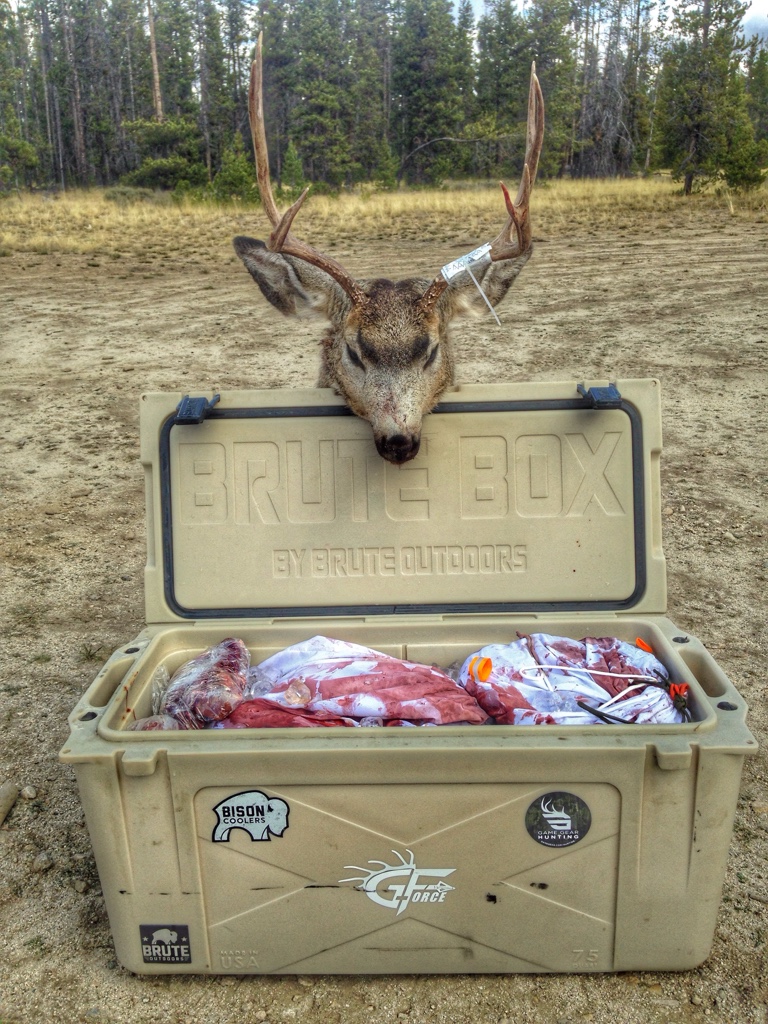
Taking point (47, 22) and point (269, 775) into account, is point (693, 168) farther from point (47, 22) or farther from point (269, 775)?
point (47, 22)

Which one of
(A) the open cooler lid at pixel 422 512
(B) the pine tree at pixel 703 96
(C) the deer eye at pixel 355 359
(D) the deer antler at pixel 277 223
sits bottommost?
(A) the open cooler lid at pixel 422 512

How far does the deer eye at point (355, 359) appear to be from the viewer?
12.3 feet

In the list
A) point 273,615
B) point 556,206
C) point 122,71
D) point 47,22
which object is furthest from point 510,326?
point 47,22

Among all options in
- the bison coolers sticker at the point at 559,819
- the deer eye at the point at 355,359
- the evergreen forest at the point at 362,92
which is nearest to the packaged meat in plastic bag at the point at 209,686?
the bison coolers sticker at the point at 559,819

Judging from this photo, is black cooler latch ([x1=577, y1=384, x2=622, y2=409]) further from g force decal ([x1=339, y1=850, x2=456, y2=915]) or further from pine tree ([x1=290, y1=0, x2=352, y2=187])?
pine tree ([x1=290, y1=0, x2=352, y2=187])

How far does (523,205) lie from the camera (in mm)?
3859

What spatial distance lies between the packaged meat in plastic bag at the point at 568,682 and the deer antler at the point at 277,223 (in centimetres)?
162

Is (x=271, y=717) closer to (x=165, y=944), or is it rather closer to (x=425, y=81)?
(x=165, y=944)

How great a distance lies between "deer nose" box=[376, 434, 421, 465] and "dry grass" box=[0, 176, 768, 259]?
1593cm

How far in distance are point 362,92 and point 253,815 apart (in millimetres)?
53127

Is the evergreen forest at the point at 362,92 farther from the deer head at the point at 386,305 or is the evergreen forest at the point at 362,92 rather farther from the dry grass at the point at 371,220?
the deer head at the point at 386,305

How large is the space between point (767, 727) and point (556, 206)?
68.3ft

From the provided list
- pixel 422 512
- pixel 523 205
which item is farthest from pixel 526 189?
pixel 422 512

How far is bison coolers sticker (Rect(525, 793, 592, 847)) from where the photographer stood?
251 cm
